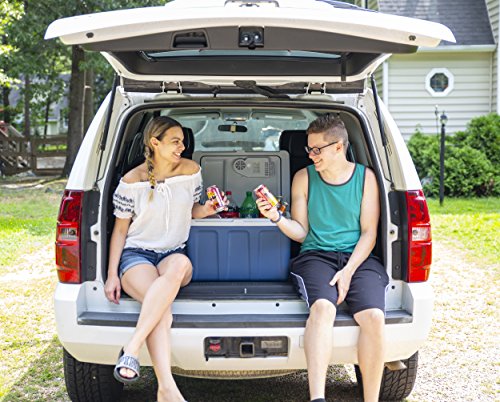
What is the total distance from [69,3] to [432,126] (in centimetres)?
822

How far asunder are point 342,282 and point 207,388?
1.22 metres

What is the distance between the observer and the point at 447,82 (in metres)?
15.6

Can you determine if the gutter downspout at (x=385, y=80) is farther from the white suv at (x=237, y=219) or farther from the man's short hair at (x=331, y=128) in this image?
the man's short hair at (x=331, y=128)

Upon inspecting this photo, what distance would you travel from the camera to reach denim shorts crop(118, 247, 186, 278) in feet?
12.2

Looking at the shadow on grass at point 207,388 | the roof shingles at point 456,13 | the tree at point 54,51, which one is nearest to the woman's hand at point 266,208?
the shadow on grass at point 207,388

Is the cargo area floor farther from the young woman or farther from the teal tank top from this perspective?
the teal tank top

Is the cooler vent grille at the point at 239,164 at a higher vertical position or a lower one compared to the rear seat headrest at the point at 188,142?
lower

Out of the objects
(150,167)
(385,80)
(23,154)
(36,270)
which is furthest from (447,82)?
(150,167)

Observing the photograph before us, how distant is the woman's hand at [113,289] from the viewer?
360 centimetres

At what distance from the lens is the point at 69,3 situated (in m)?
16.5

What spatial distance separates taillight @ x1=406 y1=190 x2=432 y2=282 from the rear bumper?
76mm

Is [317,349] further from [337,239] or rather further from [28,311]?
[28,311]

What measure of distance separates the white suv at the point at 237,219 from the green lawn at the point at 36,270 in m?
0.67

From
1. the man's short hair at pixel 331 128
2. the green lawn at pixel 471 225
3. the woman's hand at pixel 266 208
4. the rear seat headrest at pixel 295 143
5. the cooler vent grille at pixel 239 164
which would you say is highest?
the man's short hair at pixel 331 128
